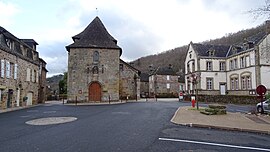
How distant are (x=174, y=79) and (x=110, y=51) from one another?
102 feet

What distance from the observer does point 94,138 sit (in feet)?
22.4

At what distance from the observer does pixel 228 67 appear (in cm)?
3547

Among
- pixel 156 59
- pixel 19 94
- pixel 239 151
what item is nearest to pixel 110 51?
pixel 19 94

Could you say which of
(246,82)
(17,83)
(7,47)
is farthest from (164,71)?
(7,47)

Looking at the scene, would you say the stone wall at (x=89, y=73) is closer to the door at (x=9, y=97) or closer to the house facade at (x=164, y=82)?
the door at (x=9, y=97)

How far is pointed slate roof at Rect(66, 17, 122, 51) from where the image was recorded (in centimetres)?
2848

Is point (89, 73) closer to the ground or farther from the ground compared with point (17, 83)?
farther from the ground

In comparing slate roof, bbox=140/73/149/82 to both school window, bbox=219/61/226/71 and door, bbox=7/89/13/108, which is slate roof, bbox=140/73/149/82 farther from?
door, bbox=7/89/13/108

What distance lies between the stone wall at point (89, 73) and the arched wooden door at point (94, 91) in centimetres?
40

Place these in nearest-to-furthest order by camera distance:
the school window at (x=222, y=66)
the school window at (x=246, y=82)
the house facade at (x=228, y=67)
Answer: the house facade at (x=228, y=67) → the school window at (x=246, y=82) → the school window at (x=222, y=66)

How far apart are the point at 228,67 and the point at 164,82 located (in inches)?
855

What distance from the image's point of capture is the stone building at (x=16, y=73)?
19.2m

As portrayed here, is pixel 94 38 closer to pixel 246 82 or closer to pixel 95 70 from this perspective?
pixel 95 70

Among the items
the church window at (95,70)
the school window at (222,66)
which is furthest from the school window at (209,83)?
the church window at (95,70)
